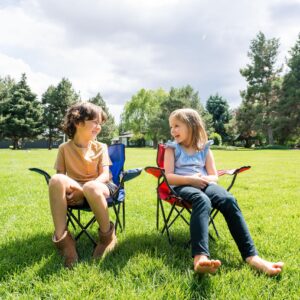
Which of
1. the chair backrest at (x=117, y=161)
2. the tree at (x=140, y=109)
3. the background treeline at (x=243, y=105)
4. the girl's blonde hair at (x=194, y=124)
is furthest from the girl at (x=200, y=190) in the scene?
the tree at (x=140, y=109)

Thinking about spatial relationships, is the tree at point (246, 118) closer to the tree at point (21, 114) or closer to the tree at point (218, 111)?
the tree at point (218, 111)

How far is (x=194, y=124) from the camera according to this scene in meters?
2.94

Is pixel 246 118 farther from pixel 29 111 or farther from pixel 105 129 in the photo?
pixel 29 111

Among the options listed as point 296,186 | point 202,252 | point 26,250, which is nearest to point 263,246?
point 202,252

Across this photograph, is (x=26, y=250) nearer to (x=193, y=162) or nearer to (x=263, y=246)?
(x=193, y=162)

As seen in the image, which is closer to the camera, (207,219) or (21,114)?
(207,219)

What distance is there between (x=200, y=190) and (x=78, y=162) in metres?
1.15

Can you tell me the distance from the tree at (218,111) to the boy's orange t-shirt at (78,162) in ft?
154

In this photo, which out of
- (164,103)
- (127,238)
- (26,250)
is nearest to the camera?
(26,250)

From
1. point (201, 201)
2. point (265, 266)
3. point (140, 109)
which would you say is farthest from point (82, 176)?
point (140, 109)

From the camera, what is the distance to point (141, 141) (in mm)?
55656

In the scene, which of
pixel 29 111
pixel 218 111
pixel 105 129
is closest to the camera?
pixel 29 111

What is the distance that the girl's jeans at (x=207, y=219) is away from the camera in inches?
82.1

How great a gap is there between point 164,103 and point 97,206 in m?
39.2
